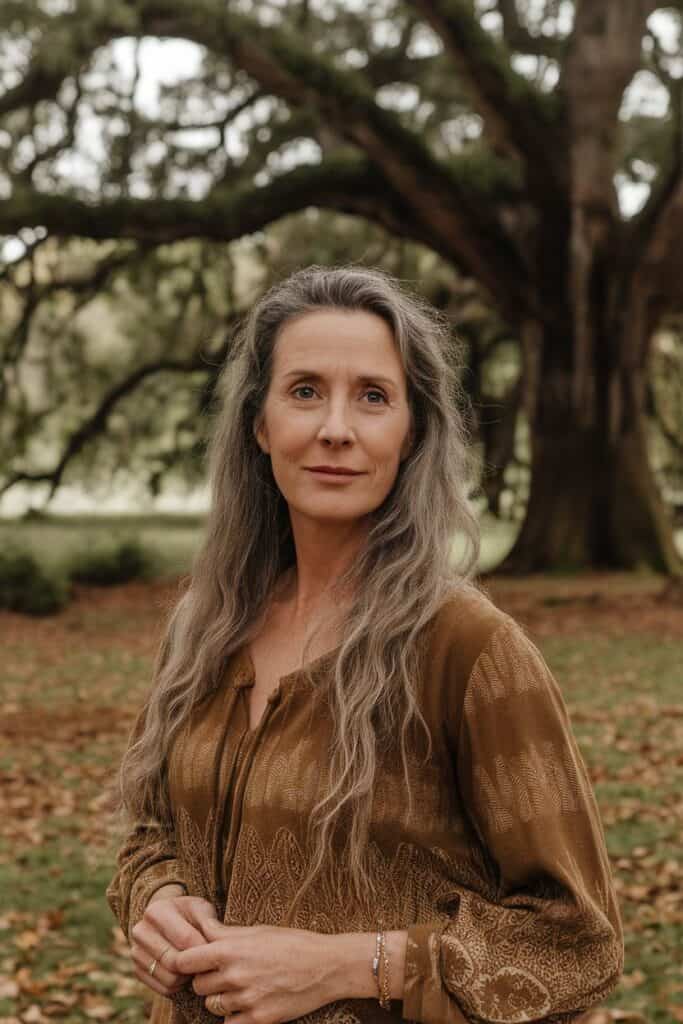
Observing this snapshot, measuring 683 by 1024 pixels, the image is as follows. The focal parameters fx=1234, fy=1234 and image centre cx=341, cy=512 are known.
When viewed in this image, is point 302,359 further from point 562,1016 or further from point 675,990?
point 675,990

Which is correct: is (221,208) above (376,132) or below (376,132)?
below

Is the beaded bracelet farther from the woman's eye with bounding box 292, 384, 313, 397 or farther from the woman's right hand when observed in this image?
the woman's eye with bounding box 292, 384, 313, 397

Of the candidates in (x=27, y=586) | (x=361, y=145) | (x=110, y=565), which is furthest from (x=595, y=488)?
(x=27, y=586)

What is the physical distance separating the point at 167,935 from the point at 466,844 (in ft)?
1.59

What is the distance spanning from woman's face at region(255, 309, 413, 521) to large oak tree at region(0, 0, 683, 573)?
35.6ft

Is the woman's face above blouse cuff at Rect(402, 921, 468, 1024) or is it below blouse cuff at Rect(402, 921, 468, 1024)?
above

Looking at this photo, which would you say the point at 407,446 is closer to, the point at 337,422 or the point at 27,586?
the point at 337,422

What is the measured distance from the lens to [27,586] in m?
15.1

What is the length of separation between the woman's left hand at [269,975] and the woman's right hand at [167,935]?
84mm

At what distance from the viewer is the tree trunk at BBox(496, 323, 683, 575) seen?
52.5ft

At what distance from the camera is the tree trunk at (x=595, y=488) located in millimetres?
15992

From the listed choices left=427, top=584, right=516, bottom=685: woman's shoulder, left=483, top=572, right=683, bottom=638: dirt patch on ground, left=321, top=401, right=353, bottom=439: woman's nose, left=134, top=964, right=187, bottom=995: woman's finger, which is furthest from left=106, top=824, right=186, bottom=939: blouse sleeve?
left=483, top=572, right=683, bottom=638: dirt patch on ground

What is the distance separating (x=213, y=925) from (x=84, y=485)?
19394 mm

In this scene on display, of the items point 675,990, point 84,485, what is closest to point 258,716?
point 675,990
